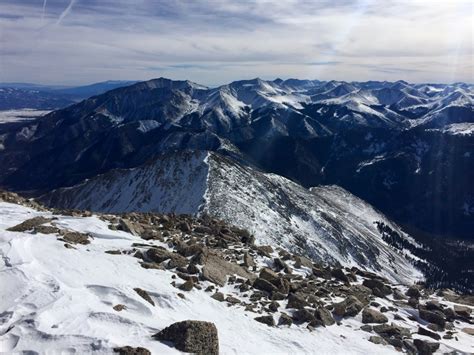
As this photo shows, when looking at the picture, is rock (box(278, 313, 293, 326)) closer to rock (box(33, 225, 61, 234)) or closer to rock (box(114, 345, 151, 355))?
rock (box(114, 345, 151, 355))

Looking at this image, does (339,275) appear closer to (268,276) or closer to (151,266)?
(268,276)

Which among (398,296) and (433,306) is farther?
(398,296)

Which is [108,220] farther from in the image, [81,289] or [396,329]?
[396,329]

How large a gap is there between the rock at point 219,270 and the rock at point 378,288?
40.2 feet

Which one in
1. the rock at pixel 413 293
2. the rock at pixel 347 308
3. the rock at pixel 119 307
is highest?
the rock at pixel 119 307

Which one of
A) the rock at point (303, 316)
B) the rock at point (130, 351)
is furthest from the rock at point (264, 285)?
the rock at point (130, 351)

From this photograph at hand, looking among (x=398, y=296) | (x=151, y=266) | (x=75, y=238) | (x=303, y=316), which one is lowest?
(x=398, y=296)

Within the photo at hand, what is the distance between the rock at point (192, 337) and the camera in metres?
18.7

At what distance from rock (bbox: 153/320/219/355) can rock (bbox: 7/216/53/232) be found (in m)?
16.9

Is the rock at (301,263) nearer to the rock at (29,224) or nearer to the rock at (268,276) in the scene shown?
the rock at (268,276)

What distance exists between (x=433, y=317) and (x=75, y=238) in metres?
28.1

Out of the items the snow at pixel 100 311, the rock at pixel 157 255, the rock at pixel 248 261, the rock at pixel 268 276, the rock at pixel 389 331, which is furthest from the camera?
the rock at pixel 248 261

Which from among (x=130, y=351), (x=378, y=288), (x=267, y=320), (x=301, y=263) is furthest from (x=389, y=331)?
(x=130, y=351)

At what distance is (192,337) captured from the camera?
62.1 ft
